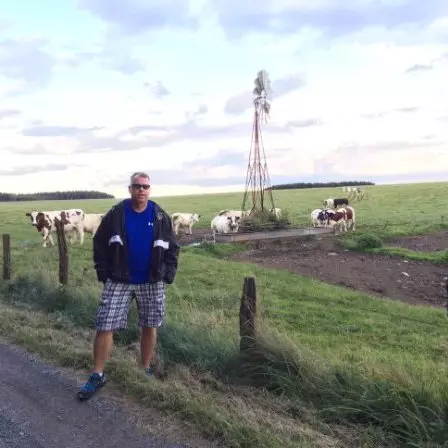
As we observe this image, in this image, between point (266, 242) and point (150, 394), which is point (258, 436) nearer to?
point (150, 394)

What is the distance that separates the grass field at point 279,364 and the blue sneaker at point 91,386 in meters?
0.22

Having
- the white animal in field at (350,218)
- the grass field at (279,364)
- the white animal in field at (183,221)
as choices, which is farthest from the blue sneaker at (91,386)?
the white animal in field at (350,218)

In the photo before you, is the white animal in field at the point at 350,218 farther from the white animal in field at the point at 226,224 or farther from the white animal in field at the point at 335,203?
the white animal in field at the point at 335,203

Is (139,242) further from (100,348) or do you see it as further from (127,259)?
(100,348)

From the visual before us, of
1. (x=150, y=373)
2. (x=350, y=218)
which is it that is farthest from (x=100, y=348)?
(x=350, y=218)

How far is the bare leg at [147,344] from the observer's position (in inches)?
254

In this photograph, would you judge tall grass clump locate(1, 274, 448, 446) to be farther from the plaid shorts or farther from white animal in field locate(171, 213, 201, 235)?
white animal in field locate(171, 213, 201, 235)

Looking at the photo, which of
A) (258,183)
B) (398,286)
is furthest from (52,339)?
(258,183)

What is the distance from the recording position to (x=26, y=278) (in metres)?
12.4

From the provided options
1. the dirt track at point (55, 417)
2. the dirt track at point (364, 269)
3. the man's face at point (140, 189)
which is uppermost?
the man's face at point (140, 189)

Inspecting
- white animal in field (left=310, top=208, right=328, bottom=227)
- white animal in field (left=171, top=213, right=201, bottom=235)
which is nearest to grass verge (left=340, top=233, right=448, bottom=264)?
white animal in field (left=310, top=208, right=328, bottom=227)

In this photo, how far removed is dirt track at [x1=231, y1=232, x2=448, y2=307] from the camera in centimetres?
1764

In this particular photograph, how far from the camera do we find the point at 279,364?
6465 millimetres

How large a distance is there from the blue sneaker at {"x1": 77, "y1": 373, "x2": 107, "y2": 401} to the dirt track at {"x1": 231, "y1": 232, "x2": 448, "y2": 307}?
40.5 feet
